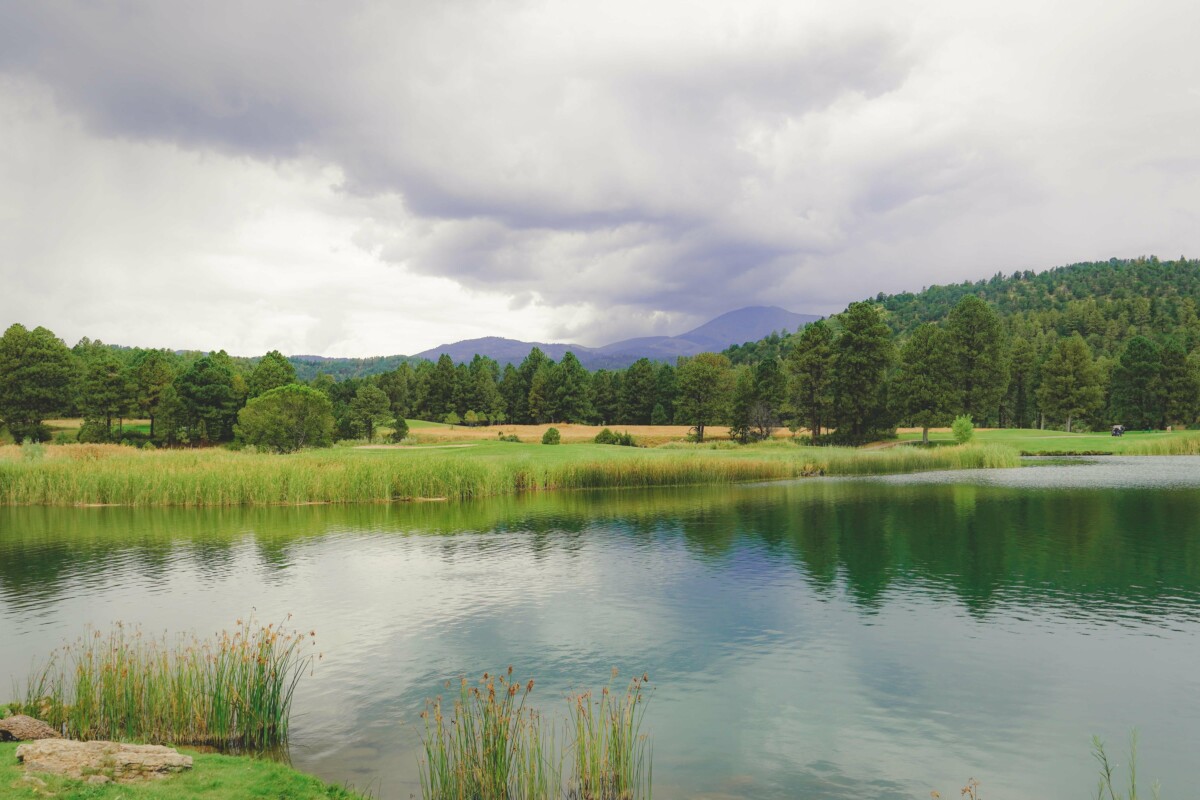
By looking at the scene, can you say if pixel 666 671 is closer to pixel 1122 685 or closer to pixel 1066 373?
pixel 1122 685

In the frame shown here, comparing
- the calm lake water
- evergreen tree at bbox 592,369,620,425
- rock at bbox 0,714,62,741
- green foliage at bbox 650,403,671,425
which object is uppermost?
evergreen tree at bbox 592,369,620,425

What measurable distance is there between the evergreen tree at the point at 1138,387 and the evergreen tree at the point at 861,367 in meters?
44.1

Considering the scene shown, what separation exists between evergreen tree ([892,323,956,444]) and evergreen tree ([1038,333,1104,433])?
2221cm

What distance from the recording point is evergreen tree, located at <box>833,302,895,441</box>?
80125 mm

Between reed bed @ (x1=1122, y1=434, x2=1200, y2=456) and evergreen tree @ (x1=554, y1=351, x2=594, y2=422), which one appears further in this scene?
evergreen tree @ (x1=554, y1=351, x2=594, y2=422)

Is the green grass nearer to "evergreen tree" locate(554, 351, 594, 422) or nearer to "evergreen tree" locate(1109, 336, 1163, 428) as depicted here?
"evergreen tree" locate(1109, 336, 1163, 428)

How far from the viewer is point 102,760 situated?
829cm

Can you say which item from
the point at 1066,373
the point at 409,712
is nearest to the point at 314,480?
the point at 409,712

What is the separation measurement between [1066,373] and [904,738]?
336ft

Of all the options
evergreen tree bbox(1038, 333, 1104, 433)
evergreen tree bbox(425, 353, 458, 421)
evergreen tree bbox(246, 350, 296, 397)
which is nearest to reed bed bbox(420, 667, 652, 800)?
evergreen tree bbox(246, 350, 296, 397)

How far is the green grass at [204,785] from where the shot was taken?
754cm

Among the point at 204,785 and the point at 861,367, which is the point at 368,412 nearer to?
the point at 861,367

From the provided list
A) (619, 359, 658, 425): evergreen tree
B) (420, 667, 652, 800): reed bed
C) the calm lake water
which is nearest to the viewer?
(420, 667, 652, 800): reed bed

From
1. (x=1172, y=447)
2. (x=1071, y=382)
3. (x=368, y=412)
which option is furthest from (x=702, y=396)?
(x=1172, y=447)
